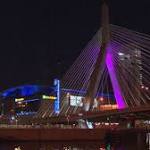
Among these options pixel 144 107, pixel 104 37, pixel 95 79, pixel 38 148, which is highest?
pixel 104 37

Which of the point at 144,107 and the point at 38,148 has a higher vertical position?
the point at 144,107

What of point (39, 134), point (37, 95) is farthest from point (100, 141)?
point (37, 95)

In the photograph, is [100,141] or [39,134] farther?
[100,141]

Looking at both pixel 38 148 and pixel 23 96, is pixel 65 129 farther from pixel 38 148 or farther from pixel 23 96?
pixel 23 96

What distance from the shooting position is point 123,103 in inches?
1328

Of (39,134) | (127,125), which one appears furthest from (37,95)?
(39,134)

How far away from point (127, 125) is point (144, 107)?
12.9 meters

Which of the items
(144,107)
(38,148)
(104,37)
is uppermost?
(104,37)

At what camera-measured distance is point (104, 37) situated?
117 ft

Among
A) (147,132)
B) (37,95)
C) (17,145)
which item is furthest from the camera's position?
(37,95)

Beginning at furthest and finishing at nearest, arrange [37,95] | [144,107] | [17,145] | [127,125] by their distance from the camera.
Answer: [37,95] → [127,125] → [17,145] → [144,107]

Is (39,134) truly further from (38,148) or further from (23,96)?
(23,96)

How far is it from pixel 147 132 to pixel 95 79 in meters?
6.31

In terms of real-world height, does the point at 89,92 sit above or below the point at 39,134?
above
